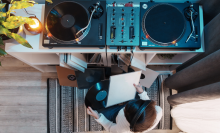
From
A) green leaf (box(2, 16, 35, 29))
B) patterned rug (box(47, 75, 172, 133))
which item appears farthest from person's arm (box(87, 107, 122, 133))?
green leaf (box(2, 16, 35, 29))

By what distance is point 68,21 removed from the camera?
3.37 feet

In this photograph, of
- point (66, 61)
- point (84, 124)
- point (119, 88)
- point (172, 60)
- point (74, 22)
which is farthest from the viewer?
point (84, 124)

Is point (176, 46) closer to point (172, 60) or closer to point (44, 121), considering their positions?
point (172, 60)

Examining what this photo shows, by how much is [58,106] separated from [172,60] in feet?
4.27

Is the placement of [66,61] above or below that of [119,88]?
above

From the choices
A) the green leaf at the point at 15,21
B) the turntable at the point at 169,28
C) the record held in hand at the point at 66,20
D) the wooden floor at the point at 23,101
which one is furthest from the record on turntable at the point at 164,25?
the wooden floor at the point at 23,101

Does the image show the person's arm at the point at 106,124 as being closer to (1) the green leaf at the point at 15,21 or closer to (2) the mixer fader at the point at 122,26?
(2) the mixer fader at the point at 122,26

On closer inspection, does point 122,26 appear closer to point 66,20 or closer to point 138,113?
point 66,20

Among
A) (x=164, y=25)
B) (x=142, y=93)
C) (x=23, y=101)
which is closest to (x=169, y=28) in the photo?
(x=164, y=25)

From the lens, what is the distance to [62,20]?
1035 millimetres

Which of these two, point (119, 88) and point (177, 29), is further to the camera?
point (119, 88)

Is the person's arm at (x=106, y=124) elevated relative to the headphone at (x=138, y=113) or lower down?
lower down

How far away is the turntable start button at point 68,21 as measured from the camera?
1027 mm

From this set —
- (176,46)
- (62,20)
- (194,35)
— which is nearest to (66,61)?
(62,20)
